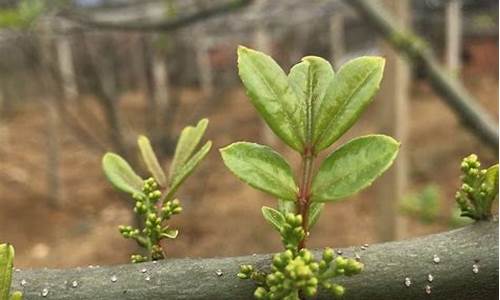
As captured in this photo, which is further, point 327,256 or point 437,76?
point 437,76

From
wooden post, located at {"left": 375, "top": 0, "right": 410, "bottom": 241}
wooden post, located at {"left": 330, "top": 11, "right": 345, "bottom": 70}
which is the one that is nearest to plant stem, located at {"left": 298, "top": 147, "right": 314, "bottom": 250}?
wooden post, located at {"left": 375, "top": 0, "right": 410, "bottom": 241}

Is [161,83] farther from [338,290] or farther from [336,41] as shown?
[338,290]

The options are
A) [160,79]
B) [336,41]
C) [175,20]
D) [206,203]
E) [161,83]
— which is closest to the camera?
[175,20]

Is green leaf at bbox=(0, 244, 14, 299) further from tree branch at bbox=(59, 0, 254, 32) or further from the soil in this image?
the soil

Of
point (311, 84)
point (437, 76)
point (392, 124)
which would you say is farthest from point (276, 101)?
point (392, 124)

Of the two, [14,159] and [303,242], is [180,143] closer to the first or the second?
[303,242]

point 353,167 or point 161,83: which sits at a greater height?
point 161,83
